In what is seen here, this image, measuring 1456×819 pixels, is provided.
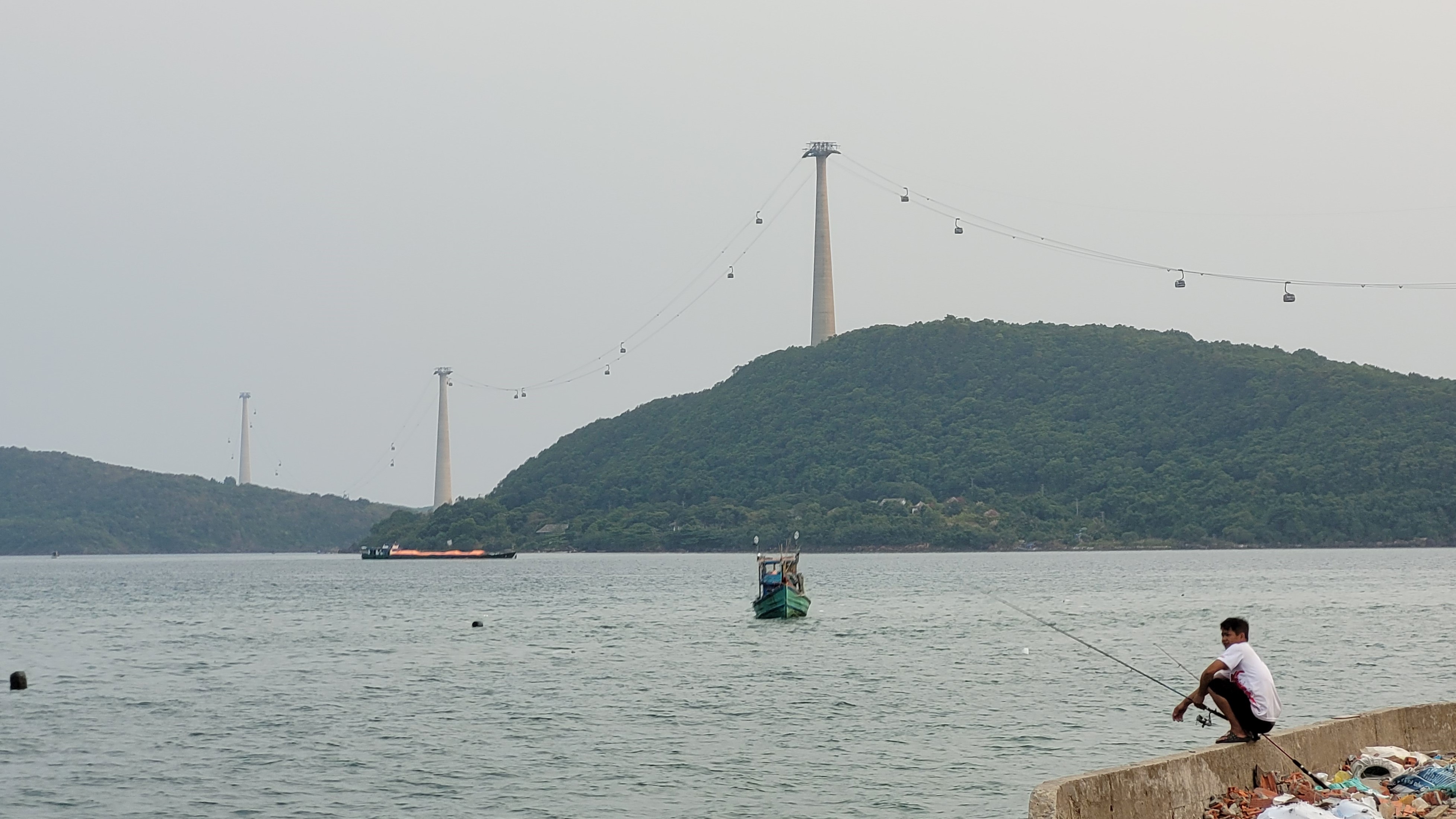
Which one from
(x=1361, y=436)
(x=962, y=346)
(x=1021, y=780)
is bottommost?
(x=1021, y=780)

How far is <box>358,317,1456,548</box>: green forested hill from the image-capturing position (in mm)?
159625

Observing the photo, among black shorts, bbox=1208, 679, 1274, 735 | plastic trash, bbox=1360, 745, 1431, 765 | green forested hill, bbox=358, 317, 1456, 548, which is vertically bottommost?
plastic trash, bbox=1360, 745, 1431, 765

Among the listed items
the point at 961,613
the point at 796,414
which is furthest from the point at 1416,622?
the point at 796,414

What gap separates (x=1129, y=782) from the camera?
1273 cm

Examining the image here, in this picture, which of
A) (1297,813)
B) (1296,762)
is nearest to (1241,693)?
(1296,762)

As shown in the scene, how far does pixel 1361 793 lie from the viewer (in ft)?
45.6

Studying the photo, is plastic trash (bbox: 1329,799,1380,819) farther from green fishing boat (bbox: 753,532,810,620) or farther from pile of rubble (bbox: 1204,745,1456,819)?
green fishing boat (bbox: 753,532,810,620)

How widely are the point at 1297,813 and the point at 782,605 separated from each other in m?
53.9

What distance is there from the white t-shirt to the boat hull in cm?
5093

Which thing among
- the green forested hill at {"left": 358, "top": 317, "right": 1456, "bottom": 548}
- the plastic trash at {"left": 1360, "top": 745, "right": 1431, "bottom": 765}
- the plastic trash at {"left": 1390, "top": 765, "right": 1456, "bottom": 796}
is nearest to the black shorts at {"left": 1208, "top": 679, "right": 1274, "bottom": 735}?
the plastic trash at {"left": 1390, "top": 765, "right": 1456, "bottom": 796}

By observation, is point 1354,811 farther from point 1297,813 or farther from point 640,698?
point 640,698

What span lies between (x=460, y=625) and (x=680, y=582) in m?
51.2

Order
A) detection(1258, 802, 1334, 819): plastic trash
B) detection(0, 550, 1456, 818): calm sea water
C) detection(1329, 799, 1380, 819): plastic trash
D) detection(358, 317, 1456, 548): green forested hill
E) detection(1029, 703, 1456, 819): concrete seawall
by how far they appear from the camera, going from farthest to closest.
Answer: detection(358, 317, 1456, 548): green forested hill
detection(0, 550, 1456, 818): calm sea water
detection(1329, 799, 1380, 819): plastic trash
detection(1258, 802, 1334, 819): plastic trash
detection(1029, 703, 1456, 819): concrete seawall

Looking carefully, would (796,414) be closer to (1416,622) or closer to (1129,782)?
(1416,622)
